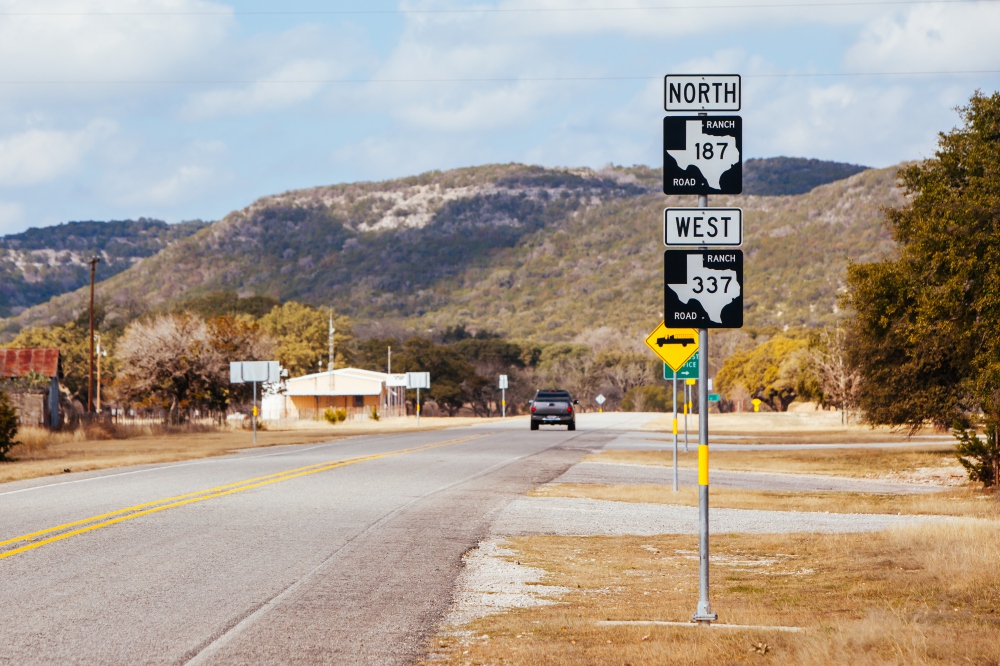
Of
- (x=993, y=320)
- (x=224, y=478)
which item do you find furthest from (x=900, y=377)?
(x=224, y=478)

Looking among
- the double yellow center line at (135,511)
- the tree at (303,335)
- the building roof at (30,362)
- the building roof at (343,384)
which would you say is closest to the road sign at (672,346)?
the double yellow center line at (135,511)

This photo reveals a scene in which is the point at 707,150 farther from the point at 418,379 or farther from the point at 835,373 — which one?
the point at 835,373

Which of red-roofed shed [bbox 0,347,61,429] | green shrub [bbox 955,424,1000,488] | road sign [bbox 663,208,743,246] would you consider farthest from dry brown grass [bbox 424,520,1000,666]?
red-roofed shed [bbox 0,347,61,429]

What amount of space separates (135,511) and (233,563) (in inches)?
202

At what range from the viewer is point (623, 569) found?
1158cm

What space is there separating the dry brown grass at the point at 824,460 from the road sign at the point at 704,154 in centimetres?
2148

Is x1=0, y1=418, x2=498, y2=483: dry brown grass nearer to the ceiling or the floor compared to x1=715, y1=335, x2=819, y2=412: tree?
nearer to the floor

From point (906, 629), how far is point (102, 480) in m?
17.6

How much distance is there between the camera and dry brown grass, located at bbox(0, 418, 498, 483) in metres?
26.9

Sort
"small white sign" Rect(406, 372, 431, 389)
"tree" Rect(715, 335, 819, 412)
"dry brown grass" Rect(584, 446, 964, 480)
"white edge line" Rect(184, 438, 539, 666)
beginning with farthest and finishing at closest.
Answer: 1. "tree" Rect(715, 335, 819, 412)
2. "small white sign" Rect(406, 372, 431, 389)
3. "dry brown grass" Rect(584, 446, 964, 480)
4. "white edge line" Rect(184, 438, 539, 666)

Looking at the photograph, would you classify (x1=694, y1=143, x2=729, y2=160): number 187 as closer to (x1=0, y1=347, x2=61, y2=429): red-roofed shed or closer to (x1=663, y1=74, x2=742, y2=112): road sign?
(x1=663, y1=74, x2=742, y2=112): road sign

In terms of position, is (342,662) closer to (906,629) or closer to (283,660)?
(283,660)

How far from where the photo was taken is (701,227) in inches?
337

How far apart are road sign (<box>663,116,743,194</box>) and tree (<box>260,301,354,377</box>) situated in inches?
4406
